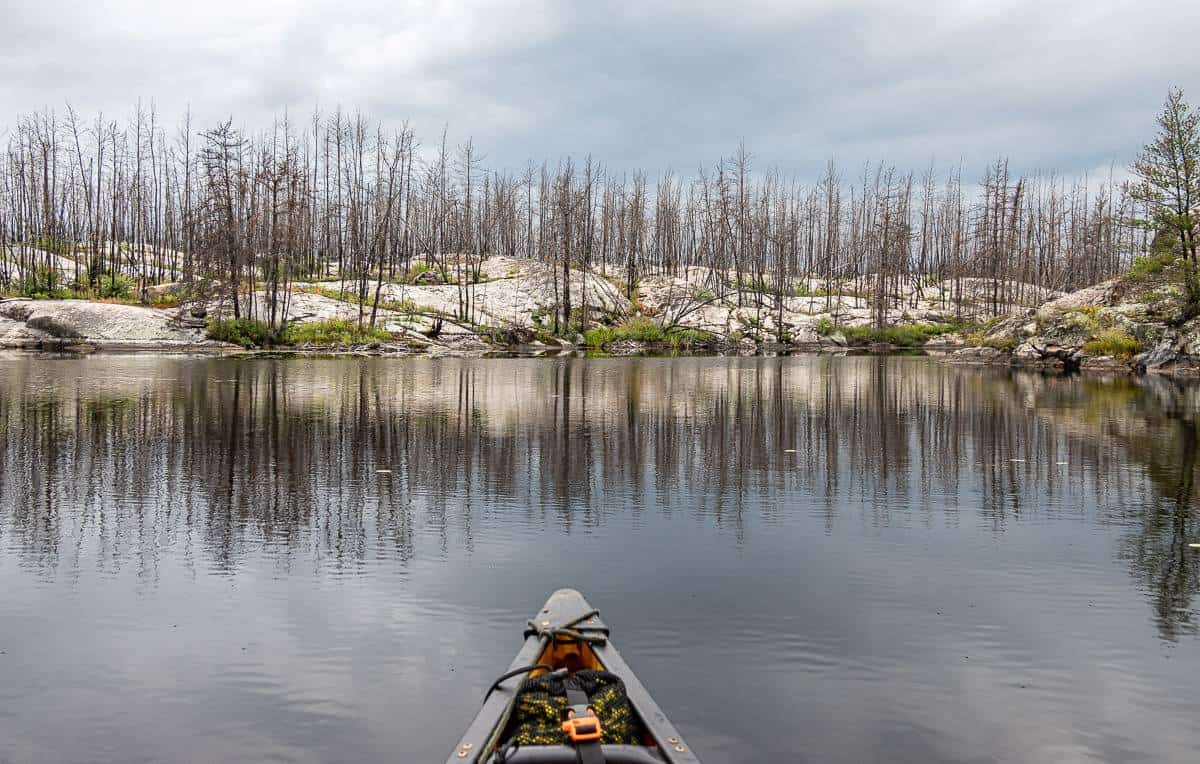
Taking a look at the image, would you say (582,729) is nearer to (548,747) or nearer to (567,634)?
(548,747)

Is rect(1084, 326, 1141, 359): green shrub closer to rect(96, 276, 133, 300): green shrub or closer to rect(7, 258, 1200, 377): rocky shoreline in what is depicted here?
rect(7, 258, 1200, 377): rocky shoreline

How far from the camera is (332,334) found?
1993 inches

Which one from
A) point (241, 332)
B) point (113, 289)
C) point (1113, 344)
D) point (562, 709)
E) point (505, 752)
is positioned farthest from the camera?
point (113, 289)

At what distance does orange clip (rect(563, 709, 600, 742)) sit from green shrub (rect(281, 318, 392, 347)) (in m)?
48.1

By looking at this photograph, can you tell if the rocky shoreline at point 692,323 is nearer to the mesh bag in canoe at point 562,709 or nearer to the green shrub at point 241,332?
the green shrub at point 241,332

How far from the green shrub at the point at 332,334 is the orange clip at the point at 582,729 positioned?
48.1 m

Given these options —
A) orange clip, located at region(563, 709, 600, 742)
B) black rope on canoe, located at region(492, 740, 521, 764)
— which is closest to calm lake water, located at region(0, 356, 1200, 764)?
black rope on canoe, located at region(492, 740, 521, 764)

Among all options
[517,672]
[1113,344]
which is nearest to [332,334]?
[1113,344]

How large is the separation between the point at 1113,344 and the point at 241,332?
45501 mm

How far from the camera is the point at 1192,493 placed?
11367 mm

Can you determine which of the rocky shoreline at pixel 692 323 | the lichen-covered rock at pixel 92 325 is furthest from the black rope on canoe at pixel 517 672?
the lichen-covered rock at pixel 92 325

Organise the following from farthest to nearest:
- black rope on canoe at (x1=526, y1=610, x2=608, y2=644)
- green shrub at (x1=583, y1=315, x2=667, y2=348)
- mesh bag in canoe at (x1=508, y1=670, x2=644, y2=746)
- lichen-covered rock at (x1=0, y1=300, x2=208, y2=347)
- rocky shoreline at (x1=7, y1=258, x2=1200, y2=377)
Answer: green shrub at (x1=583, y1=315, x2=667, y2=348), lichen-covered rock at (x1=0, y1=300, x2=208, y2=347), rocky shoreline at (x1=7, y1=258, x2=1200, y2=377), black rope on canoe at (x1=526, y1=610, x2=608, y2=644), mesh bag in canoe at (x1=508, y1=670, x2=644, y2=746)

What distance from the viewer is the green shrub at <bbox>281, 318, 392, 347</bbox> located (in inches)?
1971

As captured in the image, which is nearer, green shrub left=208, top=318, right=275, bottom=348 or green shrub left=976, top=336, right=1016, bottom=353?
green shrub left=976, top=336, right=1016, bottom=353
